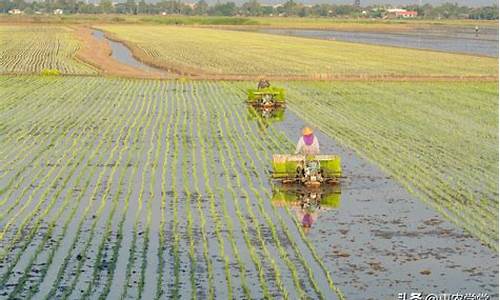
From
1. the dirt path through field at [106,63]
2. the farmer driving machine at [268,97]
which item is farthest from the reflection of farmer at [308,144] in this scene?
the dirt path through field at [106,63]

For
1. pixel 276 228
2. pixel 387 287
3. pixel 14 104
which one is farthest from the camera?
pixel 14 104

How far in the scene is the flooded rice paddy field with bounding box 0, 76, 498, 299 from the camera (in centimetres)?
1161

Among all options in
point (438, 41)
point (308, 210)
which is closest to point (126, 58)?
point (438, 41)

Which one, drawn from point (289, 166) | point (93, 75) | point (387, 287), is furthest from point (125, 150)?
point (93, 75)

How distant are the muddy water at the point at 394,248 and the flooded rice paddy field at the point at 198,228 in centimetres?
3

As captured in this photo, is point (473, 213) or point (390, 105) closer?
point (473, 213)

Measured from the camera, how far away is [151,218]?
14938mm

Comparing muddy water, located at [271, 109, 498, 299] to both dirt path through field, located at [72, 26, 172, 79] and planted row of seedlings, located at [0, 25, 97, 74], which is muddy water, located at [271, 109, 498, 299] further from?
planted row of seedlings, located at [0, 25, 97, 74]

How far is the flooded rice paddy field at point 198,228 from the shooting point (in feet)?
38.1

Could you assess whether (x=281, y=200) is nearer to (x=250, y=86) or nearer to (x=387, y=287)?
(x=387, y=287)

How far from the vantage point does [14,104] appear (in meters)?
30.7

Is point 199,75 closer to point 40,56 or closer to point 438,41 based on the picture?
point 40,56

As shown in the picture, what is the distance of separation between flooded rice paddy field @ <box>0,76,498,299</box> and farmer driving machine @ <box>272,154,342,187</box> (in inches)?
16.8

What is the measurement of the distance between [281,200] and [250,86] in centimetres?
2272
